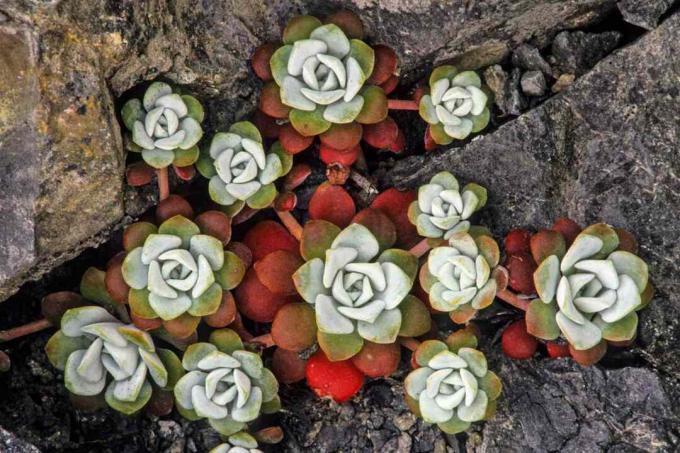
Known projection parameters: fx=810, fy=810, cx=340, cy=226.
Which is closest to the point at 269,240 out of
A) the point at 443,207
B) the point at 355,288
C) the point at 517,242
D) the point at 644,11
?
the point at 355,288

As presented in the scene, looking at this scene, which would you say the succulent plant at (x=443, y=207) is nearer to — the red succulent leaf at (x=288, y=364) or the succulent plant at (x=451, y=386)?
the succulent plant at (x=451, y=386)

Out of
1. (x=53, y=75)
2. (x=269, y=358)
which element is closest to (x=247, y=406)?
(x=269, y=358)

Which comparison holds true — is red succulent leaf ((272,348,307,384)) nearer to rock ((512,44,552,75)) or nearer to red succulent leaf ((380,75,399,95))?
red succulent leaf ((380,75,399,95))

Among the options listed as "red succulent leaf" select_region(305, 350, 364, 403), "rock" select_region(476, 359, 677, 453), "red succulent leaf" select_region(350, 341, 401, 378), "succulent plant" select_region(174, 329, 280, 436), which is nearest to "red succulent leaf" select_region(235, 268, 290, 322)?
"succulent plant" select_region(174, 329, 280, 436)

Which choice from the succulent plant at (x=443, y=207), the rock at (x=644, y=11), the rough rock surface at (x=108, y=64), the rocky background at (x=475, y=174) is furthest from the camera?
the rock at (x=644, y=11)

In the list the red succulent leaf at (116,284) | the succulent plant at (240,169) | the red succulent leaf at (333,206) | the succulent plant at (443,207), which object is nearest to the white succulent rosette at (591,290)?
the succulent plant at (443,207)

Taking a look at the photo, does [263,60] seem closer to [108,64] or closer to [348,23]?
[348,23]
